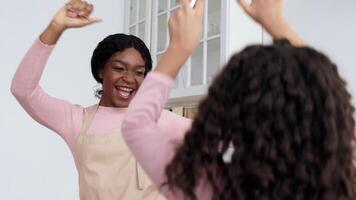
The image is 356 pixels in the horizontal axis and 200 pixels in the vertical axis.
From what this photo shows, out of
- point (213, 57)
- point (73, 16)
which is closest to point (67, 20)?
point (73, 16)

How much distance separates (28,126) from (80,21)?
1.65 m

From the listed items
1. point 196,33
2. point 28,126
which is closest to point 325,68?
point 196,33

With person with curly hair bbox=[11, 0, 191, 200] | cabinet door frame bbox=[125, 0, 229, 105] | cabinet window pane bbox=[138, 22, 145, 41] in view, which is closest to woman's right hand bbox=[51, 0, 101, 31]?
person with curly hair bbox=[11, 0, 191, 200]

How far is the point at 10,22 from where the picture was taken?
8.18 feet

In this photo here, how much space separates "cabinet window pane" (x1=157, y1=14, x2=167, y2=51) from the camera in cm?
234

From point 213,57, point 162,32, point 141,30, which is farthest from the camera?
point 141,30

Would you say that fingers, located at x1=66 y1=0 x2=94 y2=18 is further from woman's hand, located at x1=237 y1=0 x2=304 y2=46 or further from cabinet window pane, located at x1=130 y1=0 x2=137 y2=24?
cabinet window pane, located at x1=130 y1=0 x2=137 y2=24

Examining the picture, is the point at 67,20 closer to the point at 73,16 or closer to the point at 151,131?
the point at 73,16

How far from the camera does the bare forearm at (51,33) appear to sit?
96 centimetres

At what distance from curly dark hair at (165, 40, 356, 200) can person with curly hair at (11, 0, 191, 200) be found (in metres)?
0.47

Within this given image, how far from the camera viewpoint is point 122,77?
4.57 feet

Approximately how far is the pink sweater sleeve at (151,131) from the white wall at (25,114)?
1957 mm

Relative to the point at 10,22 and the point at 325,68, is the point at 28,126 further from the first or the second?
the point at 325,68

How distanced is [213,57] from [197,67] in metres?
0.12
